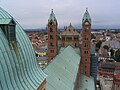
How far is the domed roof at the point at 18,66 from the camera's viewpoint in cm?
1455

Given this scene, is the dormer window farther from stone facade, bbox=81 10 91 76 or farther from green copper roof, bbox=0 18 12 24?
stone facade, bbox=81 10 91 76

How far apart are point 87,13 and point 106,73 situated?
129ft

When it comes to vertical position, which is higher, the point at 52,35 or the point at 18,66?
the point at 52,35

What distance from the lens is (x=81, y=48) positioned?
61156 mm

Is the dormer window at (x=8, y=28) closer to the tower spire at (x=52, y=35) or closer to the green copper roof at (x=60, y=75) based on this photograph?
the green copper roof at (x=60, y=75)

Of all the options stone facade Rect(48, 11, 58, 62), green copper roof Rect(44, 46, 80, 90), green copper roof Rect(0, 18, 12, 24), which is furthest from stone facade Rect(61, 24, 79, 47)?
green copper roof Rect(0, 18, 12, 24)

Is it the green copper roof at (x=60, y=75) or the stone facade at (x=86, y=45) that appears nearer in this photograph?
the green copper roof at (x=60, y=75)

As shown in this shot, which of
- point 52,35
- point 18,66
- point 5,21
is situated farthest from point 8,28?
point 52,35

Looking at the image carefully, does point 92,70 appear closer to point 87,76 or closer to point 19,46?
point 87,76

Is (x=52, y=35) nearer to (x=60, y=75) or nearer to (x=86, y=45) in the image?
(x=86, y=45)

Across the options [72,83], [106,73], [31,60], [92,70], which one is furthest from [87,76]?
[31,60]

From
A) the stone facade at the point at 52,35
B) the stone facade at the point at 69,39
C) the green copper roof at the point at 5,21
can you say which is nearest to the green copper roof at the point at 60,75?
the green copper roof at the point at 5,21

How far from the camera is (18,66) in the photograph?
16.0 m

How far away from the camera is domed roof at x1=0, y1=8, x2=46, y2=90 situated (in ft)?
47.7
